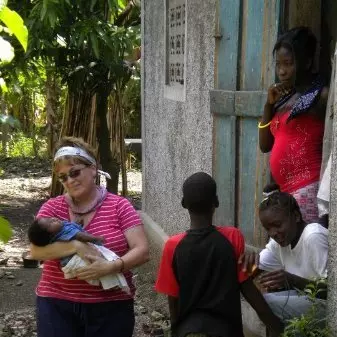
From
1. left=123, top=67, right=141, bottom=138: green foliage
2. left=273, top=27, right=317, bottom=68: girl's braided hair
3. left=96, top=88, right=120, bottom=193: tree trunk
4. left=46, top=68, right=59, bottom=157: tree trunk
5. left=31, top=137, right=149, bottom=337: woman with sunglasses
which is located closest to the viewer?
left=31, top=137, right=149, bottom=337: woman with sunglasses

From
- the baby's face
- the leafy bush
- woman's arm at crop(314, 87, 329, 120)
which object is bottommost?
the baby's face

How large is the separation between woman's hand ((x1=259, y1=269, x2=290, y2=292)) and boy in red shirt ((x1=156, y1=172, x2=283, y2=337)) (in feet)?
0.24

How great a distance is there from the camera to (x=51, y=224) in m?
3.17

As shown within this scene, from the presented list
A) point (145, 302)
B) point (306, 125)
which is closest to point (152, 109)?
point (145, 302)

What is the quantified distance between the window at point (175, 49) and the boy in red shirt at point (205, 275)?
105 inches

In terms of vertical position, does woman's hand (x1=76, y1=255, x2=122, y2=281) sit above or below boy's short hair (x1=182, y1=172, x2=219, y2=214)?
below

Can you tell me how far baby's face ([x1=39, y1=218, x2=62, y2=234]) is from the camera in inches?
124

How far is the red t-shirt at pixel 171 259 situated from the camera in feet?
9.49

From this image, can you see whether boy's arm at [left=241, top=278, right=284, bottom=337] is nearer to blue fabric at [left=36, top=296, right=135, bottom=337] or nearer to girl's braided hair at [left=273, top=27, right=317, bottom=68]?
blue fabric at [left=36, top=296, right=135, bottom=337]

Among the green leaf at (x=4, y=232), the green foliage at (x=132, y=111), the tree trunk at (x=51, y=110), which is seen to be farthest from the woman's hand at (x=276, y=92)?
the green foliage at (x=132, y=111)

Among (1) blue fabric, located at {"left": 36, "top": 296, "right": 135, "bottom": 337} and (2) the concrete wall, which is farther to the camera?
(2) the concrete wall

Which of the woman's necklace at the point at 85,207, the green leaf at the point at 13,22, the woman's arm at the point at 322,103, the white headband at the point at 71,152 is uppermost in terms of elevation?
the green leaf at the point at 13,22

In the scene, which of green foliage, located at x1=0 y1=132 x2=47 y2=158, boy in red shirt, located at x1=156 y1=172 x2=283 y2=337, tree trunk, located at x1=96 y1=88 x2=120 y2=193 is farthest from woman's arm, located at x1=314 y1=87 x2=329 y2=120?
green foliage, located at x1=0 y1=132 x2=47 y2=158

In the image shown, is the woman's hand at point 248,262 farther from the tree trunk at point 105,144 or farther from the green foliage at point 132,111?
the green foliage at point 132,111
